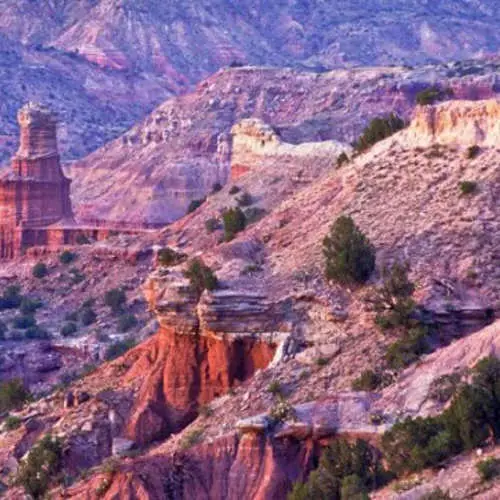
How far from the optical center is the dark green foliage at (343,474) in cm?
2667

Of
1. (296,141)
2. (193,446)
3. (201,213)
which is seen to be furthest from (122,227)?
(193,446)

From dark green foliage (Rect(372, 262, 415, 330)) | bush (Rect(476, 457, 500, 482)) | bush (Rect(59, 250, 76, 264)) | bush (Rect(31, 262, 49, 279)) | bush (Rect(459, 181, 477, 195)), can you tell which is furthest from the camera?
bush (Rect(59, 250, 76, 264))

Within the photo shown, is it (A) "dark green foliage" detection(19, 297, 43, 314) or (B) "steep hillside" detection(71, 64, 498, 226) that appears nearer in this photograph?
(A) "dark green foliage" detection(19, 297, 43, 314)

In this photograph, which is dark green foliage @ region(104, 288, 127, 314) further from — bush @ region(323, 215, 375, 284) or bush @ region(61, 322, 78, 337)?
bush @ region(323, 215, 375, 284)

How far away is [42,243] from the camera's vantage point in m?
81.8

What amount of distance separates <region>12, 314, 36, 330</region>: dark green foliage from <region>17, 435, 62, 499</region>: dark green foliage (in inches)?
1264

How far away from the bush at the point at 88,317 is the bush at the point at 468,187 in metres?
29.5

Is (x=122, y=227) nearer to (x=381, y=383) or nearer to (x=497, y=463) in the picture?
(x=381, y=383)

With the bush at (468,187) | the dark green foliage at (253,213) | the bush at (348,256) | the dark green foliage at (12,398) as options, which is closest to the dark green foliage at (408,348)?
the bush at (348,256)

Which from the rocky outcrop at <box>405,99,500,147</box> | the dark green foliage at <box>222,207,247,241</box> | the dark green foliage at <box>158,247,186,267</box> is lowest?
the dark green foliage at <box>158,247,186,267</box>

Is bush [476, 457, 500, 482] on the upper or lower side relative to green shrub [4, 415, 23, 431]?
upper

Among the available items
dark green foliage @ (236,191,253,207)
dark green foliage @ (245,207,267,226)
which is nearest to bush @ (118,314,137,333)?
dark green foliage @ (245,207,267,226)

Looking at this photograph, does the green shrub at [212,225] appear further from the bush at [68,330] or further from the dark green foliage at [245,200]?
the bush at [68,330]

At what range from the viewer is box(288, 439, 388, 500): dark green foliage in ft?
87.5
